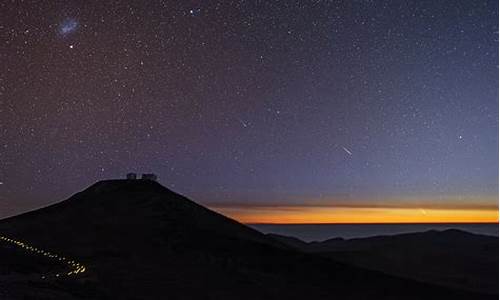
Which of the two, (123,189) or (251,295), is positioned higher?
(123,189)

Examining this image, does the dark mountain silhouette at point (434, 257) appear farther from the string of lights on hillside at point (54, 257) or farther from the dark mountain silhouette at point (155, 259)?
the string of lights on hillside at point (54, 257)

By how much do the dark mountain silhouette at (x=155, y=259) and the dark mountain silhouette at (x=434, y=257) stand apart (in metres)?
13.4

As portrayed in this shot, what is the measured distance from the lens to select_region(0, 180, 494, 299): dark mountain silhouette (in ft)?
146

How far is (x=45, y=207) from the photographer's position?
84.8 m

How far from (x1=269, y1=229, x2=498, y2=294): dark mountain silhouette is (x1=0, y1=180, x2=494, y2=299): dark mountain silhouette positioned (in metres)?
13.4

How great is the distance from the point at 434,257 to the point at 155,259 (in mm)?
75262

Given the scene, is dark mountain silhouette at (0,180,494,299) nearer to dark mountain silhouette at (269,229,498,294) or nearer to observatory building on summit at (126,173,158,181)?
observatory building on summit at (126,173,158,181)

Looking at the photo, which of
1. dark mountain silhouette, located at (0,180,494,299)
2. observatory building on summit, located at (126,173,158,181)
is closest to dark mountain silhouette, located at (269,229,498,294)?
dark mountain silhouette, located at (0,180,494,299)

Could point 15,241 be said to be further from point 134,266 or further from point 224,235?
point 224,235

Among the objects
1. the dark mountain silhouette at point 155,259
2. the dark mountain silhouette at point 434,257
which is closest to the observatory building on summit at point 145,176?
the dark mountain silhouette at point 155,259

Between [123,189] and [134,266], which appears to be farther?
[123,189]

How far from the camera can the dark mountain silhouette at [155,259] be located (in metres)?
44.5

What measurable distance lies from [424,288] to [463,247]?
249ft

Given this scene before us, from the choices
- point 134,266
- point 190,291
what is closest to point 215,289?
point 190,291
